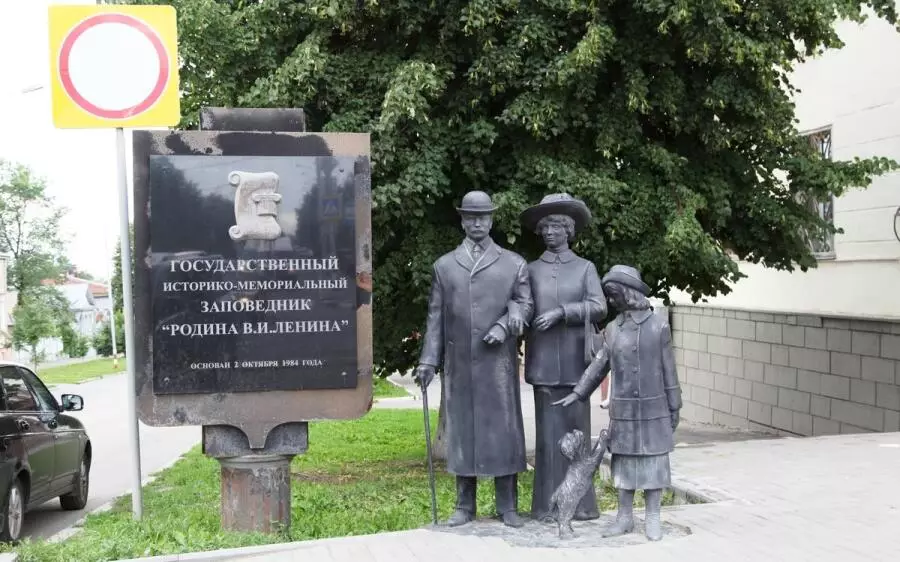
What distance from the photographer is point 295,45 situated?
34.6 feet

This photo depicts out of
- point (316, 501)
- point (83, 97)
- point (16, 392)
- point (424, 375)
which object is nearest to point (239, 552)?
point (424, 375)

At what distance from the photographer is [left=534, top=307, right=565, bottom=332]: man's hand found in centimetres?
593

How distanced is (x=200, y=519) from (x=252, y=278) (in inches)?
81.7

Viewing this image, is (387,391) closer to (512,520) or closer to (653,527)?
(512,520)

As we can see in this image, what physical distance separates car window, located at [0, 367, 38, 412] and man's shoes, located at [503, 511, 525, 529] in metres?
4.94

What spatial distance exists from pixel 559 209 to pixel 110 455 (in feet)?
38.1

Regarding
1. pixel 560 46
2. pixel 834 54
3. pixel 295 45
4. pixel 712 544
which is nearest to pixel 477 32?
pixel 560 46

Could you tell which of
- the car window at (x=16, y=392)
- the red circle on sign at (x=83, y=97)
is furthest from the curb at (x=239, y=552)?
the car window at (x=16, y=392)

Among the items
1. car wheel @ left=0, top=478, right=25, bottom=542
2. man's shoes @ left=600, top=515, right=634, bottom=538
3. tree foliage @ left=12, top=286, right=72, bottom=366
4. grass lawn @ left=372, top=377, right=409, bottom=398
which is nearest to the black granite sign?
man's shoes @ left=600, top=515, right=634, bottom=538

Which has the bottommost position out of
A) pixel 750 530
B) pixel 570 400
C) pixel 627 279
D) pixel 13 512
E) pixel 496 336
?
pixel 13 512

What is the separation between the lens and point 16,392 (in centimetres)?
905

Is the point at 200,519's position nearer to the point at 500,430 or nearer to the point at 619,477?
the point at 500,430

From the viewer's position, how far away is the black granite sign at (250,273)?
239 inches

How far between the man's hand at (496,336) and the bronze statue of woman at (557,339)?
0.30m
